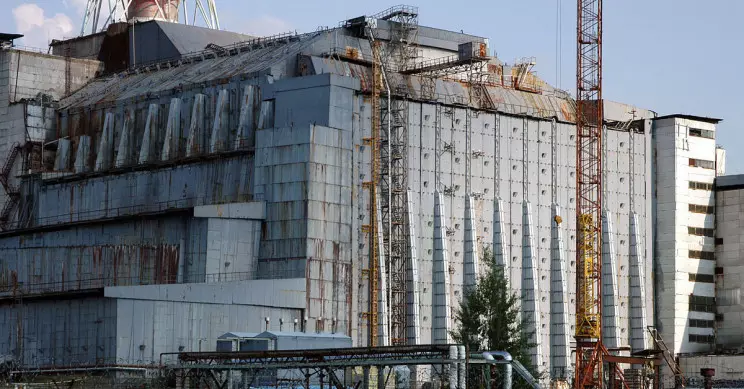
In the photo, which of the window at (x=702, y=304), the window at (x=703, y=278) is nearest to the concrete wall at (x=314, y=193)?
the window at (x=702, y=304)

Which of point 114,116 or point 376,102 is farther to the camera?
point 114,116

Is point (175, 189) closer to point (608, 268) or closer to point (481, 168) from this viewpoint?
point (481, 168)

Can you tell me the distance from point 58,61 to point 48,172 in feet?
59.1

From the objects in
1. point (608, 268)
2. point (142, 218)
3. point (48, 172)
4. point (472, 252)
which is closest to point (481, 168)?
point (472, 252)

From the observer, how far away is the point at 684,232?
624 feet

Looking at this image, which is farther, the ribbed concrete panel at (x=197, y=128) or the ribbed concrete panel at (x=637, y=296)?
the ribbed concrete panel at (x=637, y=296)

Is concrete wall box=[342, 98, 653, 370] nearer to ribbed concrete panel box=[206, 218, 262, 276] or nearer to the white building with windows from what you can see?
the white building with windows

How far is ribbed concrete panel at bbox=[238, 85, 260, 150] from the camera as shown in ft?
544

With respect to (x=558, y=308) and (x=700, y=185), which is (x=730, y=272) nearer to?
(x=700, y=185)

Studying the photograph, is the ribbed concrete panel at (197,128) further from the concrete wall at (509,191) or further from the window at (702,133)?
the window at (702,133)

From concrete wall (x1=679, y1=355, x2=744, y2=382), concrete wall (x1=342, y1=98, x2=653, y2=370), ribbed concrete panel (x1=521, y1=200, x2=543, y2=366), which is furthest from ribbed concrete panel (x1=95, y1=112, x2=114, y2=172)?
concrete wall (x1=679, y1=355, x2=744, y2=382)

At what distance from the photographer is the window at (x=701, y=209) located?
630 feet

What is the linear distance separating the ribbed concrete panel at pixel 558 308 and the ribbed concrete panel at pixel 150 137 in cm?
4142

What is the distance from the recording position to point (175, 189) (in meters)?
171
